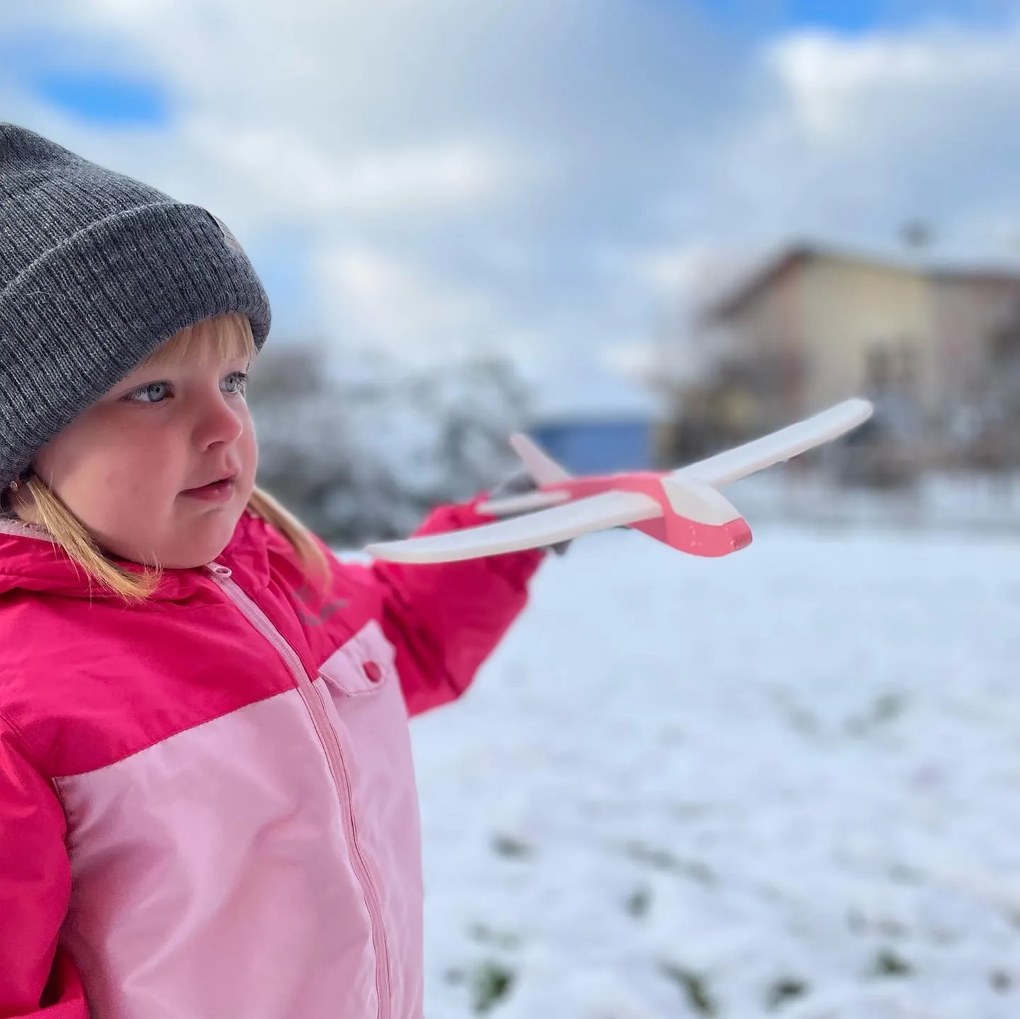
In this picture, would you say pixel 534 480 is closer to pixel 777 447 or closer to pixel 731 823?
pixel 777 447

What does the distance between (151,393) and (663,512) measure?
517 mm

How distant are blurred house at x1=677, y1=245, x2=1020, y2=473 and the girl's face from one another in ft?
35.6

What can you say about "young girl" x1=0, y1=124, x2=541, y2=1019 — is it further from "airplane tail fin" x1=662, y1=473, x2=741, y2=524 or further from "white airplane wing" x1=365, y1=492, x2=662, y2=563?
"airplane tail fin" x1=662, y1=473, x2=741, y2=524

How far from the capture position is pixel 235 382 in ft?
3.04

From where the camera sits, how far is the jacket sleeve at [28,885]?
71 centimetres

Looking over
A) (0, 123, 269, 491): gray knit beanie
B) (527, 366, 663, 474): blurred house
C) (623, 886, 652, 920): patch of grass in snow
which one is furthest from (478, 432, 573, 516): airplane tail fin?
(527, 366, 663, 474): blurred house

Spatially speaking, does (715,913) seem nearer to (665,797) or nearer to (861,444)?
(665,797)

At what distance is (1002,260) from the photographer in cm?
1162

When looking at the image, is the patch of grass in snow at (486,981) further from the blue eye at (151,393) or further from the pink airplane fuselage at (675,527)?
the blue eye at (151,393)

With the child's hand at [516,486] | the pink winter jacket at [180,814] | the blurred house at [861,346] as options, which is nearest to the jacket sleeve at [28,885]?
the pink winter jacket at [180,814]

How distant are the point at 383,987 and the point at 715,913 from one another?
1214mm

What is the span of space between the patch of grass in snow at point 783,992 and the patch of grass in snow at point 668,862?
13.5 inches

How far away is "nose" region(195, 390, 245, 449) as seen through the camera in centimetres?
82

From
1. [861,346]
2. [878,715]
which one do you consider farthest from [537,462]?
[861,346]
